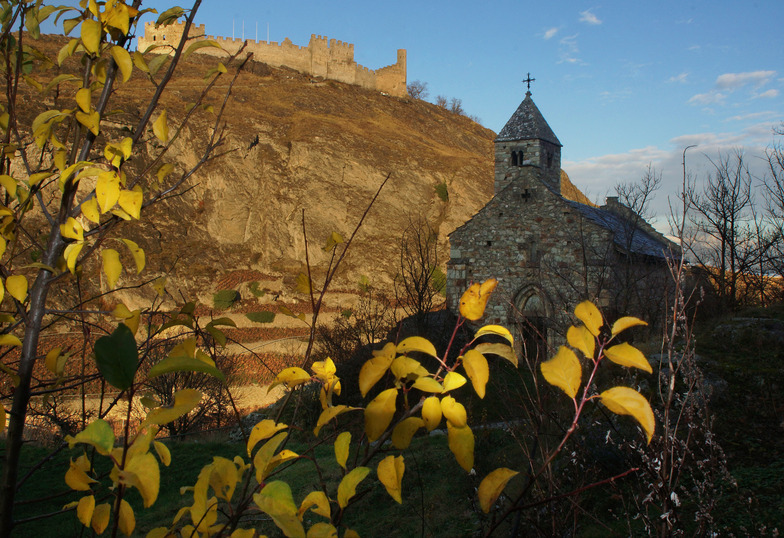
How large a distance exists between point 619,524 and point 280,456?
4.38 m

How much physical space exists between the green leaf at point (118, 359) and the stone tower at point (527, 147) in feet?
52.3

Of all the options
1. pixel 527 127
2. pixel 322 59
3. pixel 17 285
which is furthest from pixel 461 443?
pixel 322 59

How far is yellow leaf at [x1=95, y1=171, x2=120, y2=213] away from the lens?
1132 mm

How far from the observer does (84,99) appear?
1312mm

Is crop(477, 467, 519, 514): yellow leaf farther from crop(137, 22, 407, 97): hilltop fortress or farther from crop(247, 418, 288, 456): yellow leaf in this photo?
crop(137, 22, 407, 97): hilltop fortress

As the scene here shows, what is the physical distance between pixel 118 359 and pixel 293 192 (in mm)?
32333

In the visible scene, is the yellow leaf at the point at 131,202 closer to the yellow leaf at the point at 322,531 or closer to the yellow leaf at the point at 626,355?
the yellow leaf at the point at 322,531

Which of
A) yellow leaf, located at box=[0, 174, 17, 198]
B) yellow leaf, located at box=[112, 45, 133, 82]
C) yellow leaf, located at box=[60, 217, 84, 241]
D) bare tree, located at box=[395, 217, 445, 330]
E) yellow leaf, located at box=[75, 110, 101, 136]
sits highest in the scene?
yellow leaf, located at box=[112, 45, 133, 82]

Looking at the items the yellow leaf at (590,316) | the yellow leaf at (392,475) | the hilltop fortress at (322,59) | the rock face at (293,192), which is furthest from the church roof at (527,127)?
the hilltop fortress at (322,59)

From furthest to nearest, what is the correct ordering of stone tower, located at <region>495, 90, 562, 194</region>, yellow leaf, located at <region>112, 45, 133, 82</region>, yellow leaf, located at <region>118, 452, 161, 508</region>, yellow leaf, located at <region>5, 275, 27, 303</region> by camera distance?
1. stone tower, located at <region>495, 90, 562, 194</region>
2. yellow leaf, located at <region>112, 45, 133, 82</region>
3. yellow leaf, located at <region>5, 275, 27, 303</region>
4. yellow leaf, located at <region>118, 452, 161, 508</region>

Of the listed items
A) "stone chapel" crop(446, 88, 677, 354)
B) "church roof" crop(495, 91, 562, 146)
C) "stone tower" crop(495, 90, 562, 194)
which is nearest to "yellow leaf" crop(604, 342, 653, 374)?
"stone chapel" crop(446, 88, 677, 354)

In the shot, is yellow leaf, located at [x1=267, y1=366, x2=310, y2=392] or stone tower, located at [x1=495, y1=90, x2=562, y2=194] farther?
stone tower, located at [x1=495, y1=90, x2=562, y2=194]

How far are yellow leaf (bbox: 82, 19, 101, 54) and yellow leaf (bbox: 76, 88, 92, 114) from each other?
0.34 feet

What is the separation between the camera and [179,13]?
155cm
